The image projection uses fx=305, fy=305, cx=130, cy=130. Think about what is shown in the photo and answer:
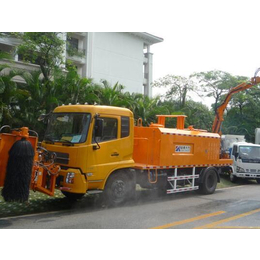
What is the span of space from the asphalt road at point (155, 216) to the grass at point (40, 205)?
0.74ft

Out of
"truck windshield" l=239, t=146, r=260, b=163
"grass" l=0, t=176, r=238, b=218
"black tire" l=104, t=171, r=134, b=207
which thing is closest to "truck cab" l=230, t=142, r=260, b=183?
"truck windshield" l=239, t=146, r=260, b=163

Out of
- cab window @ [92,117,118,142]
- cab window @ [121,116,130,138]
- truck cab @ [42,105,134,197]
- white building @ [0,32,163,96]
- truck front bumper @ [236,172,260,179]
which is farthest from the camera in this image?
white building @ [0,32,163,96]

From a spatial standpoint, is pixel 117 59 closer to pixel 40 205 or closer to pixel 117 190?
pixel 117 190

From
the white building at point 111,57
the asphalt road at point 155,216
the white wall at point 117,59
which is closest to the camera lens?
the asphalt road at point 155,216

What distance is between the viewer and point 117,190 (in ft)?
25.1

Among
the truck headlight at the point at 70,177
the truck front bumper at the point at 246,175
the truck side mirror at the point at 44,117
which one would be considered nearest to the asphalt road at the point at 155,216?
the truck headlight at the point at 70,177

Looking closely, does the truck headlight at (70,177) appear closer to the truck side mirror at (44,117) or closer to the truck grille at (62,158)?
the truck grille at (62,158)

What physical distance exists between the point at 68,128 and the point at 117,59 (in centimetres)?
2174

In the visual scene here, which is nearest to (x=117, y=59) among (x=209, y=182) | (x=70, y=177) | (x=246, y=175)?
(x=246, y=175)

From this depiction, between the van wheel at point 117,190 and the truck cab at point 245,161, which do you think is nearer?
the van wheel at point 117,190

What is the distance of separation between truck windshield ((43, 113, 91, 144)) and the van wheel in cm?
135

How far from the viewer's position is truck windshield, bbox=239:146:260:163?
1362 cm

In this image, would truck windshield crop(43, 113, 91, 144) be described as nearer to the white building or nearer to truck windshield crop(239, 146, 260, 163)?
truck windshield crop(239, 146, 260, 163)

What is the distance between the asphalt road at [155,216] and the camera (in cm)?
600
